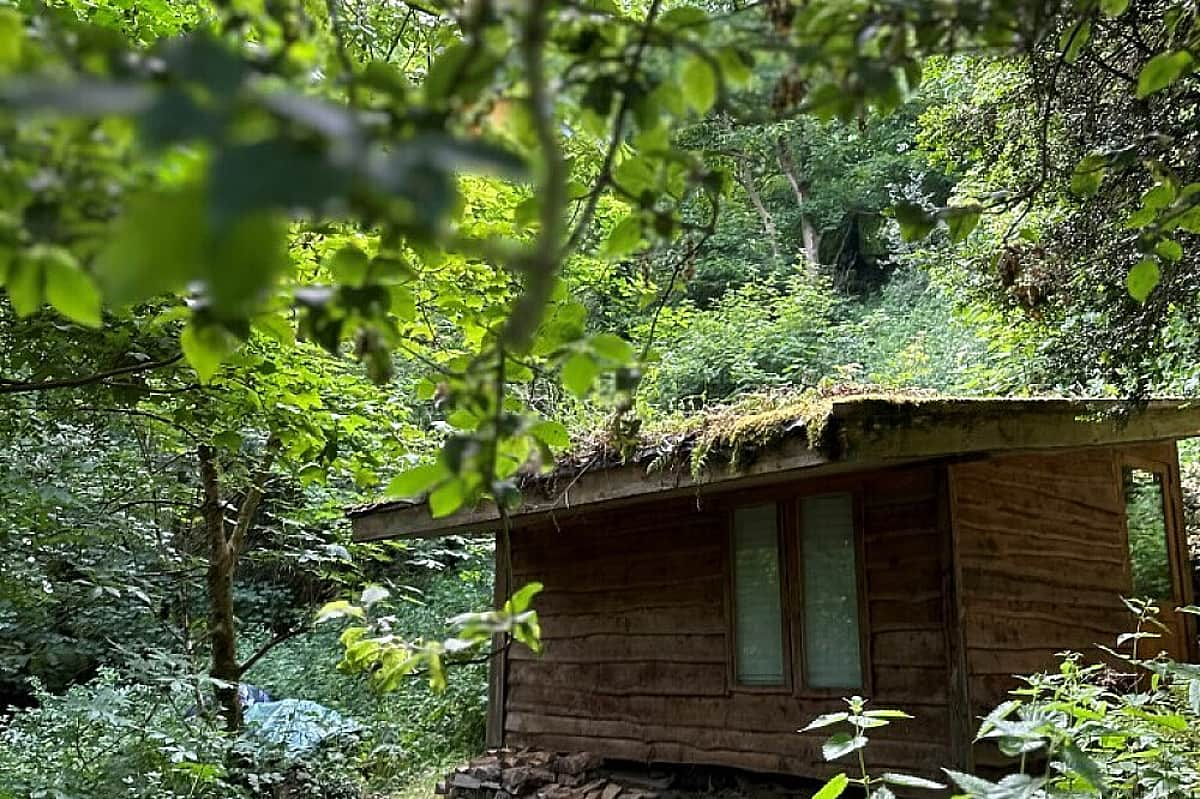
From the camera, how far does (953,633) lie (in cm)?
501

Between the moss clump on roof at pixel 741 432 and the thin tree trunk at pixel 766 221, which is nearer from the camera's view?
the moss clump on roof at pixel 741 432

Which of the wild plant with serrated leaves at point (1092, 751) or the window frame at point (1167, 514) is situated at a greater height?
the window frame at point (1167, 514)

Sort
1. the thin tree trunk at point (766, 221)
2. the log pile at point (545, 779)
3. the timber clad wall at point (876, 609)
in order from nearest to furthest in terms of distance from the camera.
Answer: the timber clad wall at point (876, 609) → the log pile at point (545, 779) → the thin tree trunk at point (766, 221)

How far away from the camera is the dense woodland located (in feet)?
1.93

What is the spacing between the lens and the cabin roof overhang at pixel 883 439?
14.0 feet

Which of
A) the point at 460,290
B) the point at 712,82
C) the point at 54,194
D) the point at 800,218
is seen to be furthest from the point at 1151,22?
the point at 800,218

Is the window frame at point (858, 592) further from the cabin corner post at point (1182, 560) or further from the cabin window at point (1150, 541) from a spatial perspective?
the cabin corner post at point (1182, 560)

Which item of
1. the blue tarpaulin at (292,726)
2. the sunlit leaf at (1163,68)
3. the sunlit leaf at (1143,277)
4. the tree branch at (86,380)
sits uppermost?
the sunlit leaf at (1163,68)

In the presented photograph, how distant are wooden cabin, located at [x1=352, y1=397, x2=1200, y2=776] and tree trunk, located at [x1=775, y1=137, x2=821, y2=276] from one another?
14375 millimetres

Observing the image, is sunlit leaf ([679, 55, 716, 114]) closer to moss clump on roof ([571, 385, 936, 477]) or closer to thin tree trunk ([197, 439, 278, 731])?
moss clump on roof ([571, 385, 936, 477])

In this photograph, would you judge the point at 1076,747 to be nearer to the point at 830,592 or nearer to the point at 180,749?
the point at 830,592

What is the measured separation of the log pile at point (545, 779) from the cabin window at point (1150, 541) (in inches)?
136

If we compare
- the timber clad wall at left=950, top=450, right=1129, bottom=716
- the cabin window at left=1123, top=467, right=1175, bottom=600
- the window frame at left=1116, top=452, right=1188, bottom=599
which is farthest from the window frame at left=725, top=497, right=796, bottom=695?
the cabin window at left=1123, top=467, right=1175, bottom=600

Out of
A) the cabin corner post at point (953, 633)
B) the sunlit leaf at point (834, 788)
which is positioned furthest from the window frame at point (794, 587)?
the sunlit leaf at point (834, 788)
